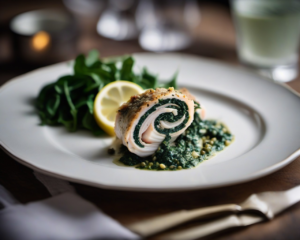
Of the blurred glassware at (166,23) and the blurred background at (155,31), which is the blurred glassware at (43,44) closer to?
the blurred background at (155,31)

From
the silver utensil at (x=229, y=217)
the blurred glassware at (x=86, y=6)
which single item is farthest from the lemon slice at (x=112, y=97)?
the blurred glassware at (x=86, y=6)

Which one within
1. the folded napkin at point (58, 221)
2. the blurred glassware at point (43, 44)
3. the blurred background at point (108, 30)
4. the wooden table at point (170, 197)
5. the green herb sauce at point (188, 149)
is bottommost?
the folded napkin at point (58, 221)

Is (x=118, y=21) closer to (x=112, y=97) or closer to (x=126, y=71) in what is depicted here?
(x=126, y=71)

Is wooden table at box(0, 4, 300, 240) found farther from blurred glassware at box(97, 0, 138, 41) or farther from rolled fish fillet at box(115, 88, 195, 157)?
blurred glassware at box(97, 0, 138, 41)

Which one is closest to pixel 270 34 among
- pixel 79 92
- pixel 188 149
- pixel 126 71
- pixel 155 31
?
pixel 126 71

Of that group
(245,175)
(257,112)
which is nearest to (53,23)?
(257,112)

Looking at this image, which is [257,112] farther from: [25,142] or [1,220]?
[1,220]

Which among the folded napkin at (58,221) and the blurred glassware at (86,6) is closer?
the folded napkin at (58,221)
